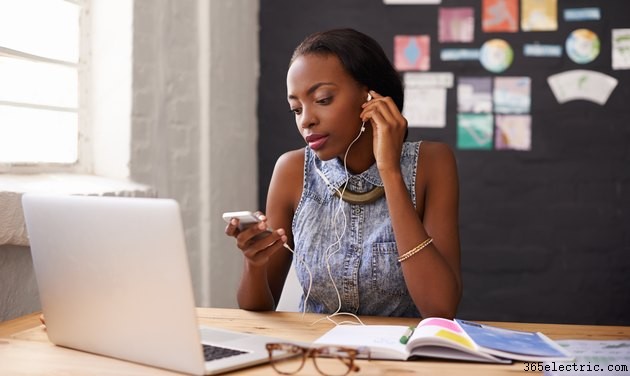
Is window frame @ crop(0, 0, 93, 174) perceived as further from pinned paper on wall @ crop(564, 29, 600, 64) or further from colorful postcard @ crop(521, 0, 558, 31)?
pinned paper on wall @ crop(564, 29, 600, 64)

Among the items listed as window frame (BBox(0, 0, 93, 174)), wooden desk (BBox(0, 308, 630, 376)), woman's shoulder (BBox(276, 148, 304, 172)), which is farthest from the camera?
window frame (BBox(0, 0, 93, 174))

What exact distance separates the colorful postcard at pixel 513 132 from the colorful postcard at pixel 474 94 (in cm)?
8

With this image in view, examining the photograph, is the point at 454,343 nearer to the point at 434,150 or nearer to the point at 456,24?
the point at 434,150

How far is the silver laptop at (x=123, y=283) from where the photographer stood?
124 cm

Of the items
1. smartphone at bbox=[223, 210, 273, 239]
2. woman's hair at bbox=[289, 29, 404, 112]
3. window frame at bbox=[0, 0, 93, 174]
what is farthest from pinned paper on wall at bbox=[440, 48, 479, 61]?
smartphone at bbox=[223, 210, 273, 239]

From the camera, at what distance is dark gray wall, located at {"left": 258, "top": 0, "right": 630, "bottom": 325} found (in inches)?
138

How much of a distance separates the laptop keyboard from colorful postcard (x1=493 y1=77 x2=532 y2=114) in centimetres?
245

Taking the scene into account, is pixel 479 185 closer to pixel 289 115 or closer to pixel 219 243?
pixel 289 115

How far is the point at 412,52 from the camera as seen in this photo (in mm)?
3662

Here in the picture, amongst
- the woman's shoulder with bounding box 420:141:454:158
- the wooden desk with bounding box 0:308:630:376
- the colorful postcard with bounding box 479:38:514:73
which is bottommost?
the wooden desk with bounding box 0:308:630:376

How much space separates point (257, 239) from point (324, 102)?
44cm

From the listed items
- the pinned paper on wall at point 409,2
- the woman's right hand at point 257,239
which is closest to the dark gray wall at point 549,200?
the pinned paper on wall at point 409,2

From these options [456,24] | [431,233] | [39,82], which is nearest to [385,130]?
[431,233]

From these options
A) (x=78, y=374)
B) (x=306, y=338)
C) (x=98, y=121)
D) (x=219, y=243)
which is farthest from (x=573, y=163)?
(x=78, y=374)
